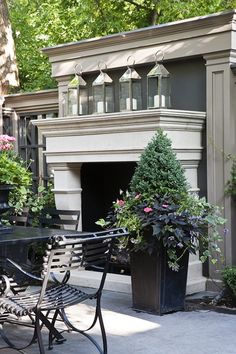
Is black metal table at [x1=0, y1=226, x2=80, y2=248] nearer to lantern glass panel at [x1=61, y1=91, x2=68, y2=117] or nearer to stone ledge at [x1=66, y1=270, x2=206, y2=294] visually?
stone ledge at [x1=66, y1=270, x2=206, y2=294]

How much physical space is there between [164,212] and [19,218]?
288cm

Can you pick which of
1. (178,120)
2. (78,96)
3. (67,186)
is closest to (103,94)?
(78,96)

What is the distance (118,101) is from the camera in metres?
7.98

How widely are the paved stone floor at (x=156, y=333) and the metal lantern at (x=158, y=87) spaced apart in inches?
96.2

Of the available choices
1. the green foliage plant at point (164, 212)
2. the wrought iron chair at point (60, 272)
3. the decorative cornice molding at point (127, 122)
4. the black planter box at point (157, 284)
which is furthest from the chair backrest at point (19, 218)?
the wrought iron chair at point (60, 272)

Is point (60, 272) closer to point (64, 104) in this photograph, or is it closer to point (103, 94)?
point (103, 94)

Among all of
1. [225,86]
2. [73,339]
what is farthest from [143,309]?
[225,86]

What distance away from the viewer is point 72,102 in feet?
27.6

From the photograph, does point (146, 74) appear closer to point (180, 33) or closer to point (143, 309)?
point (180, 33)

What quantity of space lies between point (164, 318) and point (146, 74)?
128 inches

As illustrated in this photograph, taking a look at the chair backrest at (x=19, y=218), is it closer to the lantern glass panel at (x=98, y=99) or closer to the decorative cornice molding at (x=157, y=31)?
the lantern glass panel at (x=98, y=99)

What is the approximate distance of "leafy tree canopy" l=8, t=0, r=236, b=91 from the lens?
13766 mm

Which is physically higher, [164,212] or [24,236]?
[164,212]

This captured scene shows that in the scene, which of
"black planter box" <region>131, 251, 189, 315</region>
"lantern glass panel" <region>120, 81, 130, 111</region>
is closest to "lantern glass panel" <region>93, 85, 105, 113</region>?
"lantern glass panel" <region>120, 81, 130, 111</region>
